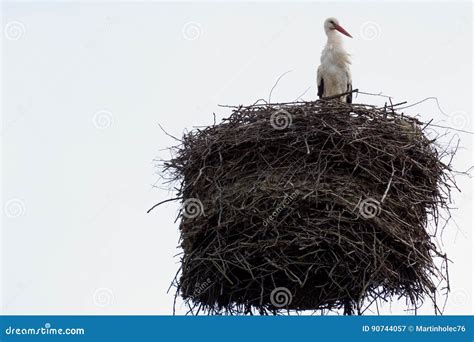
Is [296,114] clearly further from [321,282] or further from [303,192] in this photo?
[321,282]

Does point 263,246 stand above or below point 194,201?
below

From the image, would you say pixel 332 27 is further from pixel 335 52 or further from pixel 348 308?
pixel 348 308

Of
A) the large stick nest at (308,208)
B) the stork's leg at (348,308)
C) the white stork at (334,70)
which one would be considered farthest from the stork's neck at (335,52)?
the stork's leg at (348,308)

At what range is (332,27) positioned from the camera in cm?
955

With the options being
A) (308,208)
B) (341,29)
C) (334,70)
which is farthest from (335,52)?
(308,208)

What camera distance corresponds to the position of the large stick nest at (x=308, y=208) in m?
6.88

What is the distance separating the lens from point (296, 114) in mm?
7320

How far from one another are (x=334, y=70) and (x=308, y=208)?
260 centimetres

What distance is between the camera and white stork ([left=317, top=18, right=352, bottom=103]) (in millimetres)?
9266

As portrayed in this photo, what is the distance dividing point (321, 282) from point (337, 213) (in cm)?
52

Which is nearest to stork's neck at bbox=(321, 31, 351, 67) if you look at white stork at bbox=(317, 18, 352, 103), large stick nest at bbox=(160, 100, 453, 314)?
white stork at bbox=(317, 18, 352, 103)

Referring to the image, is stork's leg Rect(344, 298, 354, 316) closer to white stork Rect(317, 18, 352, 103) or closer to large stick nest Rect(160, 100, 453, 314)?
large stick nest Rect(160, 100, 453, 314)

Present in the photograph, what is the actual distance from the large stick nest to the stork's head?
7.15ft

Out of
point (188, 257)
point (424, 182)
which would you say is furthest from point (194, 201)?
point (424, 182)
